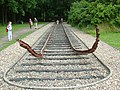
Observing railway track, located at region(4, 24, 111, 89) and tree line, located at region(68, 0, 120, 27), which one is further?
tree line, located at region(68, 0, 120, 27)

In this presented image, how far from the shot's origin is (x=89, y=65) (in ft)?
33.8

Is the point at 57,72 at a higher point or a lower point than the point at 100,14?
lower

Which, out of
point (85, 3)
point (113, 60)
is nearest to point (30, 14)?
point (85, 3)

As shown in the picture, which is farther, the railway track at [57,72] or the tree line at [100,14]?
the tree line at [100,14]

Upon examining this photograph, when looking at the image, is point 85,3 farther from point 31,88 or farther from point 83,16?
point 31,88

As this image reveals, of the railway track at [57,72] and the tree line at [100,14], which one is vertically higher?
the tree line at [100,14]

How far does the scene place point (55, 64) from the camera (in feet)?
34.4

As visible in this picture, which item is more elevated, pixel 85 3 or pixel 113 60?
pixel 85 3

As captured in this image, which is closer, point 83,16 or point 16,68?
point 16,68

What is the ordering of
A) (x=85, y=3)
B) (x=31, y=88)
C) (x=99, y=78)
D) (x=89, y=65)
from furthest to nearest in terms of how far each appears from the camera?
1. (x=85, y=3)
2. (x=89, y=65)
3. (x=99, y=78)
4. (x=31, y=88)

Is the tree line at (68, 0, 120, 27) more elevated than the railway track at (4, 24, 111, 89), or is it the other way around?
the tree line at (68, 0, 120, 27)

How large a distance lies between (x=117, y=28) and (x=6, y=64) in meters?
20.9

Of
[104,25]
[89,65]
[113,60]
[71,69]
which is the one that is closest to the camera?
[71,69]

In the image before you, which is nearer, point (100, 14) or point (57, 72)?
point (57, 72)
